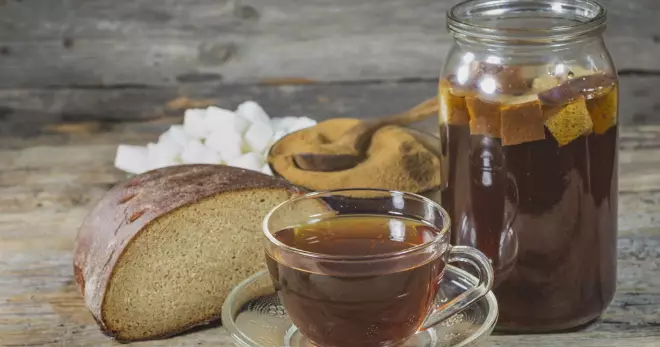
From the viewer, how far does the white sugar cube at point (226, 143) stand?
1.59 metres

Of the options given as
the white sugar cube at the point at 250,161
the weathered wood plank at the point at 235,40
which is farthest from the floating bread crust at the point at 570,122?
the weathered wood plank at the point at 235,40

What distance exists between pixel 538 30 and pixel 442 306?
299 mm

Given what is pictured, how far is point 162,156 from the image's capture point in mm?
1606

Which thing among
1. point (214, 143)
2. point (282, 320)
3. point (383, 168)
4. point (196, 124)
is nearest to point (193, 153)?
point (214, 143)

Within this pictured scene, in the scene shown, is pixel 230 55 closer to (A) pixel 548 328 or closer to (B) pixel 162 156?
(B) pixel 162 156

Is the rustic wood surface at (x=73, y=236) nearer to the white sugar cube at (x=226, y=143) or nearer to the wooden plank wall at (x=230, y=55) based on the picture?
the wooden plank wall at (x=230, y=55)

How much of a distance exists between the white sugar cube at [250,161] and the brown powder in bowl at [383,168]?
102 millimetres

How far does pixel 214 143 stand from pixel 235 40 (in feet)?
1.40

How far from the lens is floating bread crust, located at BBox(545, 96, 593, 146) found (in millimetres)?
990

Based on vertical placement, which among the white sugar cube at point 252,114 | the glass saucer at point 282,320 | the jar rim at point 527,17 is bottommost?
the white sugar cube at point 252,114

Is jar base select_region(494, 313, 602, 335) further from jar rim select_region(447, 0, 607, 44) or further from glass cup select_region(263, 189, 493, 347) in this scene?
jar rim select_region(447, 0, 607, 44)

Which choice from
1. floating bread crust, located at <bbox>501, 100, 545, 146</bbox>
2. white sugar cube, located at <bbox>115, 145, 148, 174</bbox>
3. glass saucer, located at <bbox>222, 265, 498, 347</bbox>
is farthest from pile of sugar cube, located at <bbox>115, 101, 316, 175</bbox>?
floating bread crust, located at <bbox>501, 100, 545, 146</bbox>

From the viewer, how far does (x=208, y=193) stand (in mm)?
1137

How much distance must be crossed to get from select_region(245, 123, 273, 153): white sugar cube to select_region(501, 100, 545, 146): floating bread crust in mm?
682
